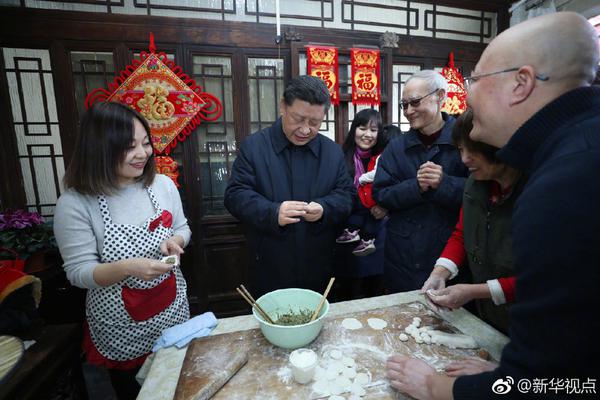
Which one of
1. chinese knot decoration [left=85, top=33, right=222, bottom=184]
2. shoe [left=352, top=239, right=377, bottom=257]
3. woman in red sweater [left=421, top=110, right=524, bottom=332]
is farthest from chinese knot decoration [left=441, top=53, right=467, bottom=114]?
woman in red sweater [left=421, top=110, right=524, bottom=332]

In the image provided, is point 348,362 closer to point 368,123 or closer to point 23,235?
point 368,123

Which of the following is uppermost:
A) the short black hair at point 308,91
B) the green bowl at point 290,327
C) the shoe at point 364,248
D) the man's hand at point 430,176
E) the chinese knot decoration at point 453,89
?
the chinese knot decoration at point 453,89

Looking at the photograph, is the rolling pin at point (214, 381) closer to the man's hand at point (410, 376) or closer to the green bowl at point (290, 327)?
the green bowl at point (290, 327)

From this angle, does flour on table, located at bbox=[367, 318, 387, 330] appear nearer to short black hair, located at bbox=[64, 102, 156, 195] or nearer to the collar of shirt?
the collar of shirt

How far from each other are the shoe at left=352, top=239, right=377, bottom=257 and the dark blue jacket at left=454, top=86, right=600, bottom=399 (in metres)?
2.11

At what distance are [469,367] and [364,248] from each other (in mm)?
1837

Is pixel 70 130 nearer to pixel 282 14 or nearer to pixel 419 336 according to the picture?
pixel 282 14

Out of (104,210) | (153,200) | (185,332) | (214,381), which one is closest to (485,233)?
(214,381)

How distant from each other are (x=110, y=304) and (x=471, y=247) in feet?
5.61

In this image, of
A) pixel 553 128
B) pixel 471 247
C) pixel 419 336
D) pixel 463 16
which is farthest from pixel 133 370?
pixel 463 16

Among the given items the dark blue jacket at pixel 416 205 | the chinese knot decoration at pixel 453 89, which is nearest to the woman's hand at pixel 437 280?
the dark blue jacket at pixel 416 205

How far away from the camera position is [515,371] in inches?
26.6

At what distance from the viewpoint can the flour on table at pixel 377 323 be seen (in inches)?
50.4

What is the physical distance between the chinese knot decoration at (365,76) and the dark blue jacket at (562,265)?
3.04 m
